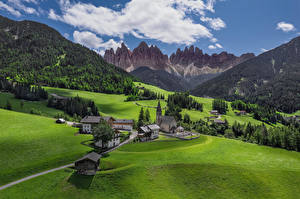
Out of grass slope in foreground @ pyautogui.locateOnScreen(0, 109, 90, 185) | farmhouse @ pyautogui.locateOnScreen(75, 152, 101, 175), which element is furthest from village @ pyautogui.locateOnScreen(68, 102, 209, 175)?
grass slope in foreground @ pyautogui.locateOnScreen(0, 109, 90, 185)

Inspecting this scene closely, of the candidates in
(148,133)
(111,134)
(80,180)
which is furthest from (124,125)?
(80,180)

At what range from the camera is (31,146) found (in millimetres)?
61906

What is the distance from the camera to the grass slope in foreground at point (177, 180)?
40125 mm

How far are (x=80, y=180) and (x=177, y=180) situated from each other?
Answer: 24541 millimetres

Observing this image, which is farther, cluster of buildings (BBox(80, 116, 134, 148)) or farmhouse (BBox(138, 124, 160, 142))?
farmhouse (BBox(138, 124, 160, 142))

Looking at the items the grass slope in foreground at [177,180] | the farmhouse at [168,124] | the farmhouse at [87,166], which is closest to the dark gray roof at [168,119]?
the farmhouse at [168,124]

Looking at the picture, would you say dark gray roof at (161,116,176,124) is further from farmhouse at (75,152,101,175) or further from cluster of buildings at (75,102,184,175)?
farmhouse at (75,152,101,175)

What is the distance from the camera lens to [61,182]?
43656 millimetres

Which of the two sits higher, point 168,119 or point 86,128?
point 168,119

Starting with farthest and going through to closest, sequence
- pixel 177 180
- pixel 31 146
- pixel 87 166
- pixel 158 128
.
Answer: pixel 158 128
pixel 31 146
pixel 87 166
pixel 177 180

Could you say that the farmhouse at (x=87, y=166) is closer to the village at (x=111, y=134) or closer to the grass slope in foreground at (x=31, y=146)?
the village at (x=111, y=134)

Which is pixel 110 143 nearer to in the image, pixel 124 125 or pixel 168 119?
pixel 124 125

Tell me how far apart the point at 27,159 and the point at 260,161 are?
71640mm

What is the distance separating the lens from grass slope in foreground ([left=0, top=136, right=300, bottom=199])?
132ft
